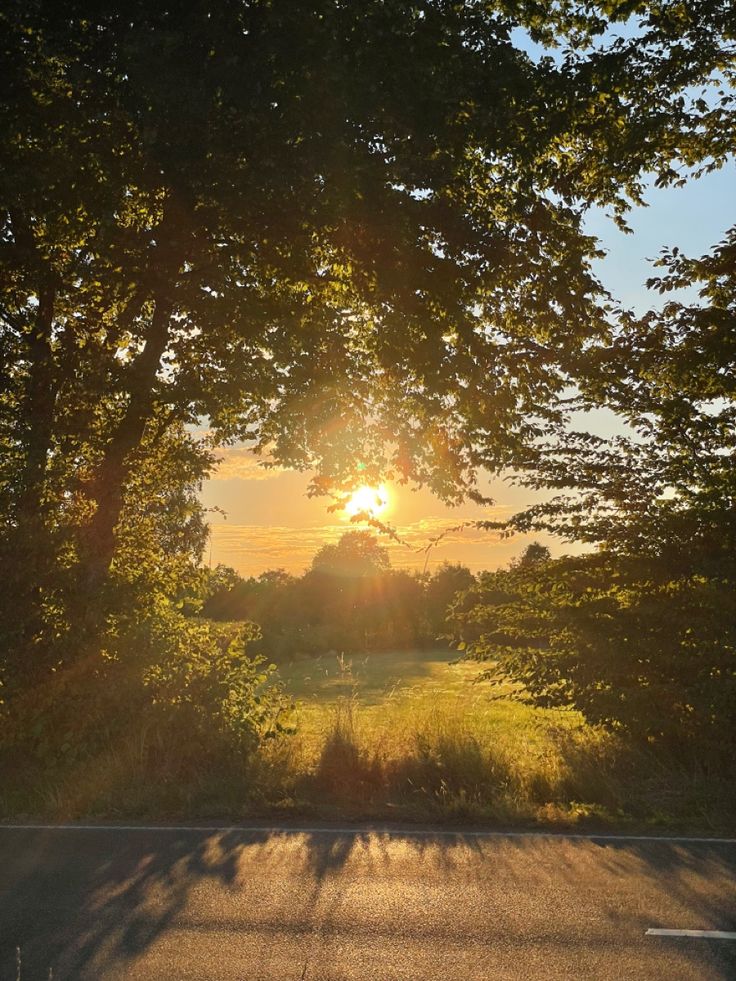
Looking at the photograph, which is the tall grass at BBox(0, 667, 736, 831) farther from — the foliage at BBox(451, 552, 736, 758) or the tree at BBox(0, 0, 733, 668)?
the tree at BBox(0, 0, 733, 668)

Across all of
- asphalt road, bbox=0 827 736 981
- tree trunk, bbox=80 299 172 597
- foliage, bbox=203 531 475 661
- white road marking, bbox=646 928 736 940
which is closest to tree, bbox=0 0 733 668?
tree trunk, bbox=80 299 172 597

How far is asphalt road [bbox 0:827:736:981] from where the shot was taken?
5.84 m

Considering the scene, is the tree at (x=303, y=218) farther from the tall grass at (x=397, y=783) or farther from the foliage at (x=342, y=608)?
the foliage at (x=342, y=608)

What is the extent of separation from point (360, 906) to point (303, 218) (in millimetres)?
9584

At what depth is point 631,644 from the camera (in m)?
11.2

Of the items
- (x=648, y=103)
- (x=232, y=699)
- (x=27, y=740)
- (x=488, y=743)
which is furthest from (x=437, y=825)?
A: (x=648, y=103)

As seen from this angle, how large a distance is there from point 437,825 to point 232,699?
4759 millimetres

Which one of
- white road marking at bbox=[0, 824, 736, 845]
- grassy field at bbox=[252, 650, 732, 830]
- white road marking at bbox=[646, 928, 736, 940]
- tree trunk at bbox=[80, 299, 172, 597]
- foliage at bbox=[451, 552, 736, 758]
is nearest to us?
white road marking at bbox=[646, 928, 736, 940]

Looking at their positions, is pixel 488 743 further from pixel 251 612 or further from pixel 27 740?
pixel 251 612

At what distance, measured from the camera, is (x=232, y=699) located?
510 inches

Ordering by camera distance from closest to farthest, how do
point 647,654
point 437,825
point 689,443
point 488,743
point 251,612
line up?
1. point 437,825
2. point 647,654
3. point 689,443
4. point 488,743
5. point 251,612

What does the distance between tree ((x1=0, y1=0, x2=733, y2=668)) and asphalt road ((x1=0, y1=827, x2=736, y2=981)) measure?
5633mm

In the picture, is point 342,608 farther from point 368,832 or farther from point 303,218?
point 368,832

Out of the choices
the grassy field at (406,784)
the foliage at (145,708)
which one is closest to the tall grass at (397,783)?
the grassy field at (406,784)
